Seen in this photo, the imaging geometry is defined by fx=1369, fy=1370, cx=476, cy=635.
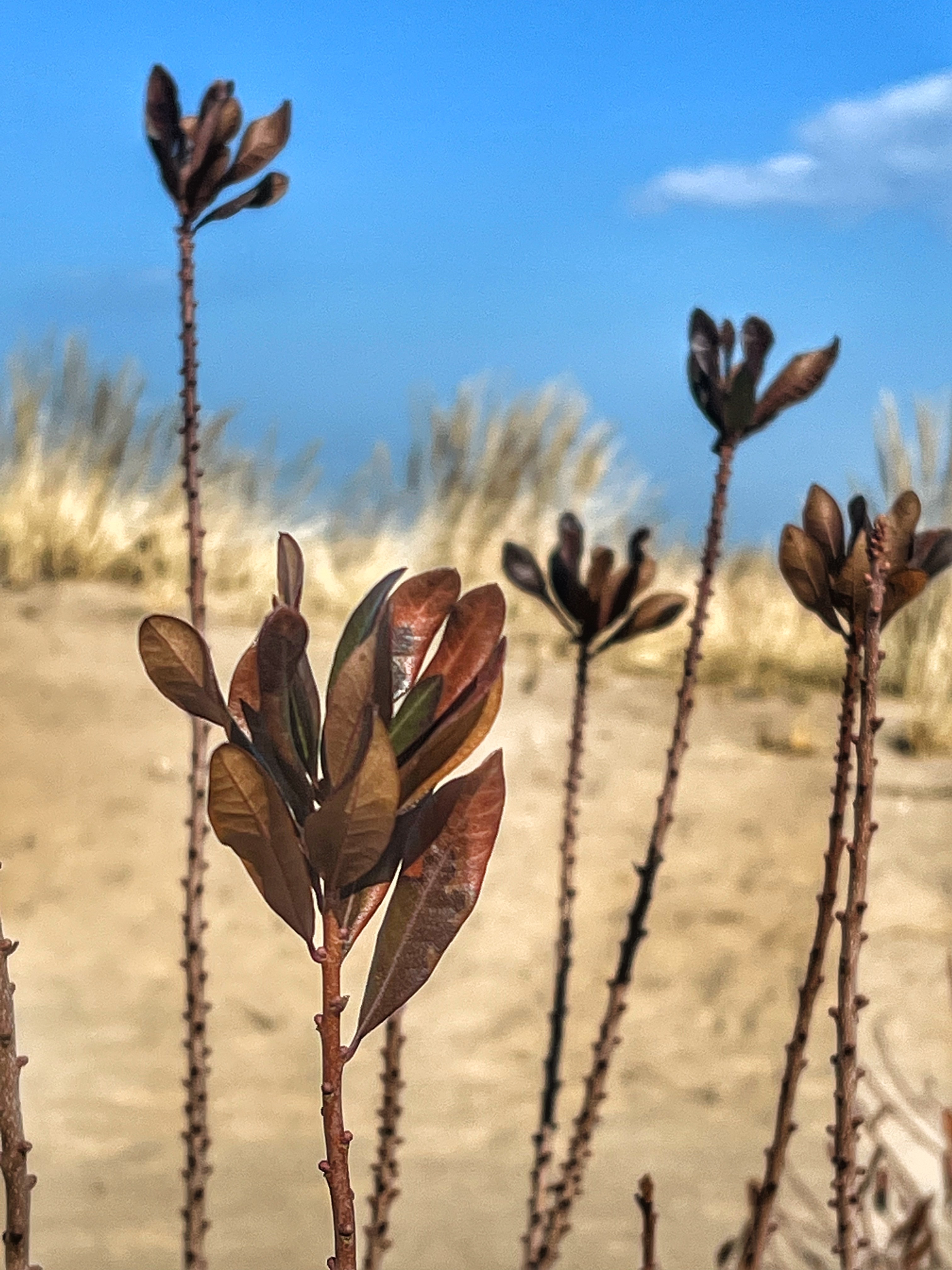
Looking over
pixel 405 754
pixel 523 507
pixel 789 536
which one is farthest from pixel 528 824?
pixel 405 754

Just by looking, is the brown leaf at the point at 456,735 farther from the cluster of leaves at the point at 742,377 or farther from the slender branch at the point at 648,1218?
the cluster of leaves at the point at 742,377

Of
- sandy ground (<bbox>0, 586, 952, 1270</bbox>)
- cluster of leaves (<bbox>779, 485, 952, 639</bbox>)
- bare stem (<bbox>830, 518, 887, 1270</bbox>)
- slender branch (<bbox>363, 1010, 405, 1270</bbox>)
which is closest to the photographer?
bare stem (<bbox>830, 518, 887, 1270</bbox>)

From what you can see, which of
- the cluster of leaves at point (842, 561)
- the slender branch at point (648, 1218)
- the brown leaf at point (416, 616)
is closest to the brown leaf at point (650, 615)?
the cluster of leaves at point (842, 561)

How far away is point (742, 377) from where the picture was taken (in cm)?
151

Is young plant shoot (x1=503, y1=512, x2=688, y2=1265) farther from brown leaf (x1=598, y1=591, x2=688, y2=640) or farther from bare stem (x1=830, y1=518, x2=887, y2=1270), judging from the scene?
bare stem (x1=830, y1=518, x2=887, y2=1270)

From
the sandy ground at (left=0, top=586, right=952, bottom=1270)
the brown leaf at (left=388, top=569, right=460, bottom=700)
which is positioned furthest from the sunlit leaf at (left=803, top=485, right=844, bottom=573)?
the sandy ground at (left=0, top=586, right=952, bottom=1270)

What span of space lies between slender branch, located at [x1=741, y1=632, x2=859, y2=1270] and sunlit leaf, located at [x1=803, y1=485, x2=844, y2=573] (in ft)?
0.27

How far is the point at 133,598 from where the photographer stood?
610 centimetres

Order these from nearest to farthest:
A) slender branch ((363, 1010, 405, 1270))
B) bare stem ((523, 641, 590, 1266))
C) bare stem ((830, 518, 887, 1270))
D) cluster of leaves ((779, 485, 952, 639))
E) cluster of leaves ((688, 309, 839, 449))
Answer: bare stem ((830, 518, 887, 1270))
cluster of leaves ((779, 485, 952, 639))
cluster of leaves ((688, 309, 839, 449))
slender branch ((363, 1010, 405, 1270))
bare stem ((523, 641, 590, 1266))

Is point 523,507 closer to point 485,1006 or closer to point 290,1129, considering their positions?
point 485,1006

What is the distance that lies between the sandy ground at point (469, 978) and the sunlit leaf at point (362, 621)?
9.14 ft

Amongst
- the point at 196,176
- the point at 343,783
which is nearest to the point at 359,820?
the point at 343,783

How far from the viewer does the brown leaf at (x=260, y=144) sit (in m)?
1.63

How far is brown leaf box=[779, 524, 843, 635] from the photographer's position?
1171mm
